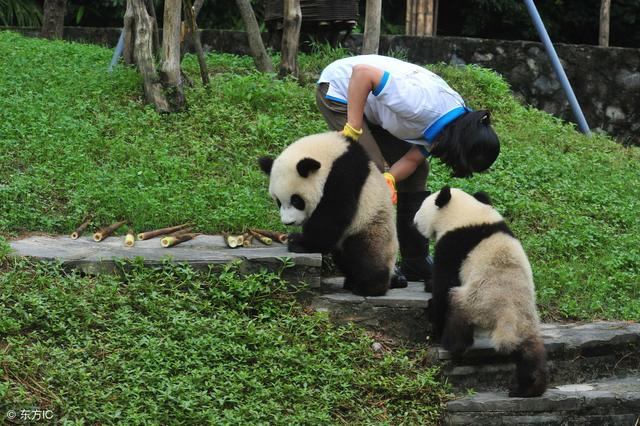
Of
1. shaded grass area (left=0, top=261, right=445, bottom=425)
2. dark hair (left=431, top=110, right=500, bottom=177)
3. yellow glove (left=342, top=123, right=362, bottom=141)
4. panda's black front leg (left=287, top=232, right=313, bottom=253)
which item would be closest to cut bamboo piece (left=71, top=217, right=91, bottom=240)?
shaded grass area (left=0, top=261, right=445, bottom=425)

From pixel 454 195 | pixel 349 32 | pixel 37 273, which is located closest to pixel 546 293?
pixel 454 195

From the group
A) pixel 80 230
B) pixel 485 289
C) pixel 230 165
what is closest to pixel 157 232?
pixel 80 230

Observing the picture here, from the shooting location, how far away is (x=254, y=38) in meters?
9.90

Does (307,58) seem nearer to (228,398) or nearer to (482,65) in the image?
(482,65)

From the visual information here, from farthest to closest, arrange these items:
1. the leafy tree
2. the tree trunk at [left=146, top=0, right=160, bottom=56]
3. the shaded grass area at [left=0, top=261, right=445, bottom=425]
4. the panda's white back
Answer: the leafy tree < the tree trunk at [left=146, top=0, right=160, bottom=56] < the panda's white back < the shaded grass area at [left=0, top=261, right=445, bottom=425]

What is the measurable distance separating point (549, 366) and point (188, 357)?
91.2 inches

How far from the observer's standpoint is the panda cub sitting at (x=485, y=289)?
510 cm

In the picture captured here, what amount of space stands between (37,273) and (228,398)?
1.49 m

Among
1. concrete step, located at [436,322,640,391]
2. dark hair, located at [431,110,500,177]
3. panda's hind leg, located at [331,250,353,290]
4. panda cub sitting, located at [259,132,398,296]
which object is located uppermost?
dark hair, located at [431,110,500,177]

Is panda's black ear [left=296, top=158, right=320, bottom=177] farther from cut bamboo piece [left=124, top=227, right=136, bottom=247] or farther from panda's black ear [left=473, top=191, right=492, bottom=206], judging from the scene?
cut bamboo piece [left=124, top=227, right=136, bottom=247]

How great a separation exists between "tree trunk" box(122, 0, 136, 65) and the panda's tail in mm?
6212

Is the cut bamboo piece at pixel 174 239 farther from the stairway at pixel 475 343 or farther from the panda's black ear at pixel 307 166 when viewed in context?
the panda's black ear at pixel 307 166

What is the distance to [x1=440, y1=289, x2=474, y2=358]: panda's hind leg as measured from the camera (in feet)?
17.3

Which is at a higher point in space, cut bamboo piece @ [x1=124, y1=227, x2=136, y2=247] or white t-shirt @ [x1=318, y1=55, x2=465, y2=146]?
white t-shirt @ [x1=318, y1=55, x2=465, y2=146]
